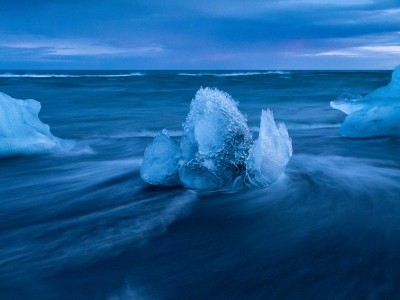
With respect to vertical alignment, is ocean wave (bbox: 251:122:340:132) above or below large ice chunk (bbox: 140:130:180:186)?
below

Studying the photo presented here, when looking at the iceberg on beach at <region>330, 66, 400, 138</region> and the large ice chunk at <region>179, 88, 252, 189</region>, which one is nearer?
the large ice chunk at <region>179, 88, 252, 189</region>

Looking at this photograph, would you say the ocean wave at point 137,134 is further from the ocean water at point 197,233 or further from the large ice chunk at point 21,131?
the ocean water at point 197,233

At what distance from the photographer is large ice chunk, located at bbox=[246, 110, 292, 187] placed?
432cm

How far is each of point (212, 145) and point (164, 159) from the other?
0.54 m

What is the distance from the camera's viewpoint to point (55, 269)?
2.97 metres

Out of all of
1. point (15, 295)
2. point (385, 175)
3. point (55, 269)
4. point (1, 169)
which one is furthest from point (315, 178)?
point (1, 169)

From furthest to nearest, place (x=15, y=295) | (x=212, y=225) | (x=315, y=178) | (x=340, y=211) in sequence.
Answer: (x=315, y=178), (x=340, y=211), (x=212, y=225), (x=15, y=295)

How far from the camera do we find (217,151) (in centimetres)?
442

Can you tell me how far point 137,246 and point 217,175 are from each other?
143 cm

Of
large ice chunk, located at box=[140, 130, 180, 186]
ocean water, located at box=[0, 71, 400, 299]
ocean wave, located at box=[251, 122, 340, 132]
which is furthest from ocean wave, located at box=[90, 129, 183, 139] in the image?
→ large ice chunk, located at box=[140, 130, 180, 186]

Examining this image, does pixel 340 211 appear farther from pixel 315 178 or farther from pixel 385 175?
pixel 385 175

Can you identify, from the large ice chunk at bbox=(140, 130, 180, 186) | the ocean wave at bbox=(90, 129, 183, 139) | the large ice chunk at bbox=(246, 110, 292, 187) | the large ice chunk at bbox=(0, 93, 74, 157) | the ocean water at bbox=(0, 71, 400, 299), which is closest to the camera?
the ocean water at bbox=(0, 71, 400, 299)

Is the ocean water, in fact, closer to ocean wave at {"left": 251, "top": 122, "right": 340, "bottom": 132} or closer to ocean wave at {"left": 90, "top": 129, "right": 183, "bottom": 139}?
ocean wave at {"left": 90, "top": 129, "right": 183, "bottom": 139}

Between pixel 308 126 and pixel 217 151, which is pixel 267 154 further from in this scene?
pixel 308 126
